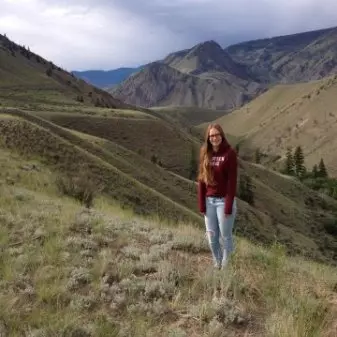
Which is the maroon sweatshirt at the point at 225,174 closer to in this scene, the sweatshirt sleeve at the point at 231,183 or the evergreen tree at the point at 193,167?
the sweatshirt sleeve at the point at 231,183

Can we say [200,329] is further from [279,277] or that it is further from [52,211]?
[52,211]

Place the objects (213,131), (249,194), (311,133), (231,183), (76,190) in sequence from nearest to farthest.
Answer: (231,183)
(213,131)
(76,190)
(249,194)
(311,133)

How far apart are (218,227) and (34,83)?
367 ft

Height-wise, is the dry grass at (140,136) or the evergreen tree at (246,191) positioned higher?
the dry grass at (140,136)

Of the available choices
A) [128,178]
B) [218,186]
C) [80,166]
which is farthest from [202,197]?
[128,178]

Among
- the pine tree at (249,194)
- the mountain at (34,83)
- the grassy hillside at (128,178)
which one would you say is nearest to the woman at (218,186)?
the grassy hillside at (128,178)

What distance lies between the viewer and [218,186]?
7.51 meters

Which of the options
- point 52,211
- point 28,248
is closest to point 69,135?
point 52,211

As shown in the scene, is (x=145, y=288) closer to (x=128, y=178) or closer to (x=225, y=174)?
(x=225, y=174)

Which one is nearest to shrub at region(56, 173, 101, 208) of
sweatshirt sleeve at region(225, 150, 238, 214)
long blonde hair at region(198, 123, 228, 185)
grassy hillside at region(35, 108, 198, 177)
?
Result: long blonde hair at region(198, 123, 228, 185)

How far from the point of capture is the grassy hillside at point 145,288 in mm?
5527

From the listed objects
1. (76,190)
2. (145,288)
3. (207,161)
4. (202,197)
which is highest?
(207,161)

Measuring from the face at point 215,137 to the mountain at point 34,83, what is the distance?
73.3 metres

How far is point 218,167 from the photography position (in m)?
7.44
